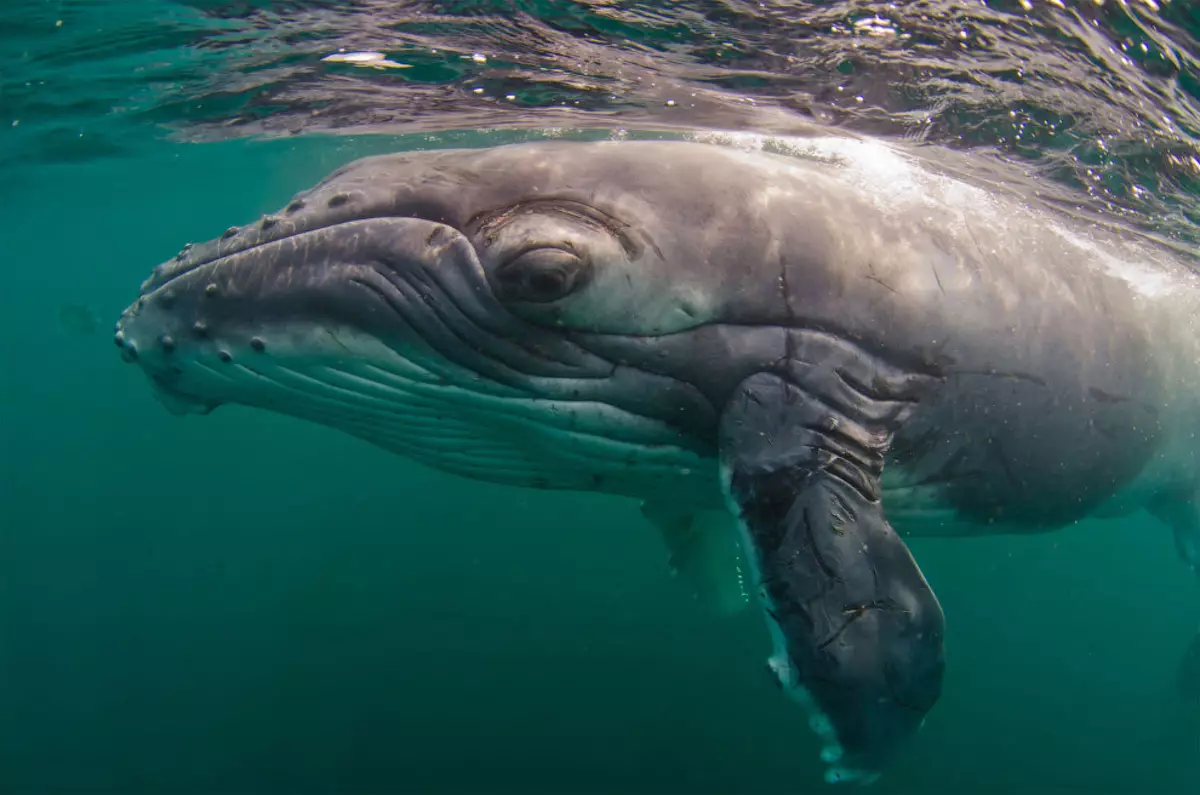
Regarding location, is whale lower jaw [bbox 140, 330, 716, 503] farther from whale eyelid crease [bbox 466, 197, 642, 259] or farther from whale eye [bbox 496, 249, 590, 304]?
whale eyelid crease [bbox 466, 197, 642, 259]

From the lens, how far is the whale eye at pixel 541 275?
4.09 meters

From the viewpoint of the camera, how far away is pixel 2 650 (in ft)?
67.3

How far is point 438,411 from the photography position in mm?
4590

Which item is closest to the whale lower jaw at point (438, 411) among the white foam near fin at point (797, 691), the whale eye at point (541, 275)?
the whale eye at point (541, 275)

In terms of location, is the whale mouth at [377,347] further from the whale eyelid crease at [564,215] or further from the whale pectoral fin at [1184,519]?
the whale pectoral fin at [1184,519]

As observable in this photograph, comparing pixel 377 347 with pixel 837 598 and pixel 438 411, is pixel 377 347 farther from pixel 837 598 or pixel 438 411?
pixel 837 598

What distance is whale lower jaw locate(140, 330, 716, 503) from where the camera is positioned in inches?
169

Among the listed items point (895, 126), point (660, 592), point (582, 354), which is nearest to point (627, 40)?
point (895, 126)

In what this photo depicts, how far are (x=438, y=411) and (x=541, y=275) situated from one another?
1114 millimetres

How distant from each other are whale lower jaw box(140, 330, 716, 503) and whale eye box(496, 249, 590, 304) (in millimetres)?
572

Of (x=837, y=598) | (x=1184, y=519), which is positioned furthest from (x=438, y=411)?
(x=1184, y=519)

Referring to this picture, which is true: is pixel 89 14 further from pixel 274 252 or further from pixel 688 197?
pixel 688 197

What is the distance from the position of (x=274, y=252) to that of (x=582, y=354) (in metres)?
1.88

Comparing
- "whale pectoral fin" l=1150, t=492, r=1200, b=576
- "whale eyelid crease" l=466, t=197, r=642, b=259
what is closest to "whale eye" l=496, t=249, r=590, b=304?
"whale eyelid crease" l=466, t=197, r=642, b=259
